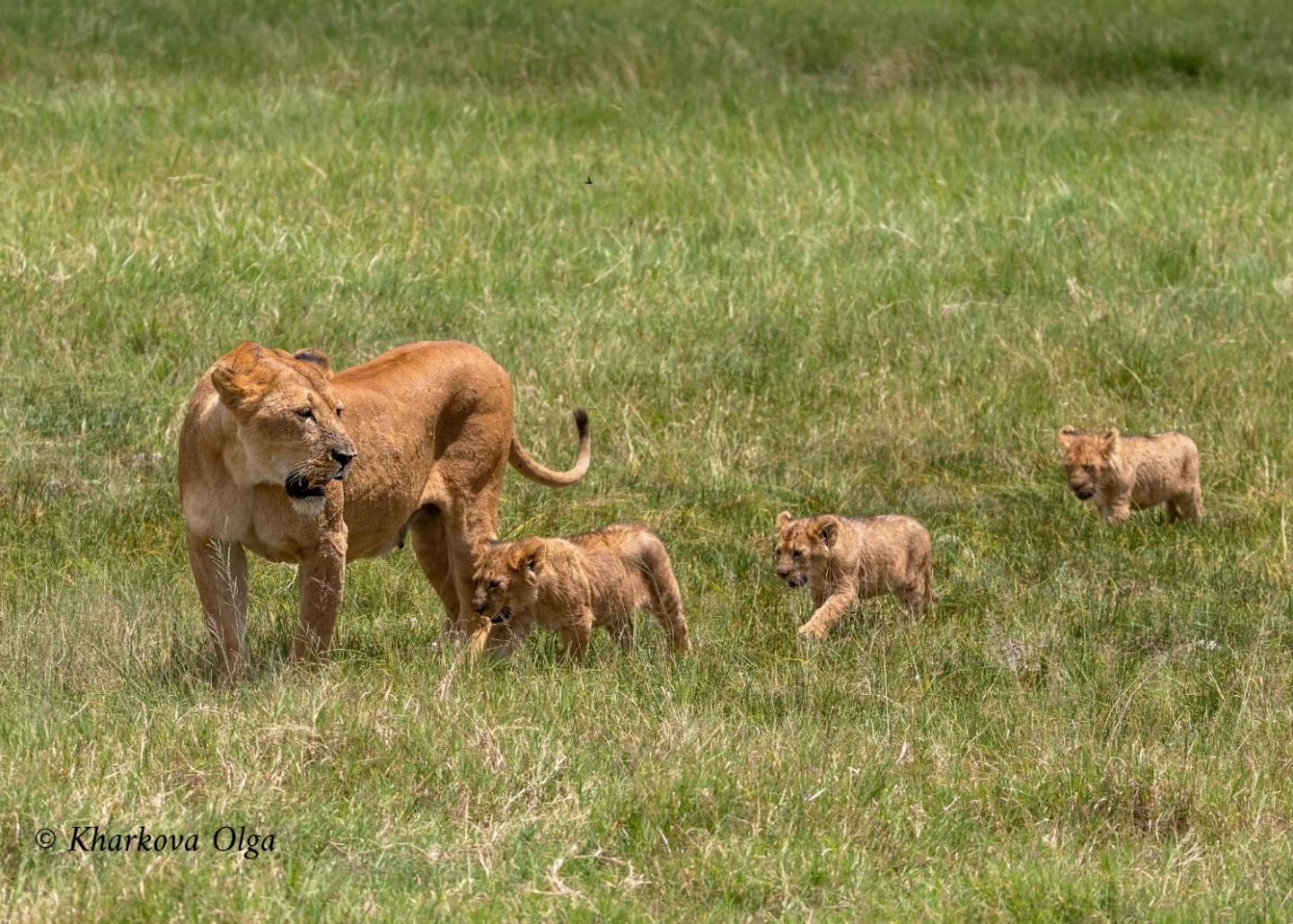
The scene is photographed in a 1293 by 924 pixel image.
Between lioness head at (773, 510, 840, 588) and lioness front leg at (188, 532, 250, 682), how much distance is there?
94.3 inches

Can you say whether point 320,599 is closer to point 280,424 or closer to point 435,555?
point 280,424

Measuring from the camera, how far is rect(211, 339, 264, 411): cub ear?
6344 millimetres

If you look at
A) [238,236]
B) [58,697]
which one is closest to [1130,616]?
[58,697]

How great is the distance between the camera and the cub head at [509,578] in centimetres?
737

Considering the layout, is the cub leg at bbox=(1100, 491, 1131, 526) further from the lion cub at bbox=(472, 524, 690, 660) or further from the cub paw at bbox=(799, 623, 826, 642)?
the lion cub at bbox=(472, 524, 690, 660)

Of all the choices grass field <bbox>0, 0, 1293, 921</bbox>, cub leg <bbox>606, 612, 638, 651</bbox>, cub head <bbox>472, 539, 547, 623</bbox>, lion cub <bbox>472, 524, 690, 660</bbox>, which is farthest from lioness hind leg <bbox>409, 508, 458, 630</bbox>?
cub leg <bbox>606, 612, 638, 651</bbox>

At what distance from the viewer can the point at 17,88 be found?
1567 cm

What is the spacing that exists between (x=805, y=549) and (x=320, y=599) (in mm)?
2198

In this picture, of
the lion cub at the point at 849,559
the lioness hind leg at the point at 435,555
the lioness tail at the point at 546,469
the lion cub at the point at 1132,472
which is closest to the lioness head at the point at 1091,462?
the lion cub at the point at 1132,472

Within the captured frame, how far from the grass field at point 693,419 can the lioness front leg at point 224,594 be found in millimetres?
202

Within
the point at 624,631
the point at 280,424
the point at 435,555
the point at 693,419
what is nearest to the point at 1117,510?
the point at 693,419

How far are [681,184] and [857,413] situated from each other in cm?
398

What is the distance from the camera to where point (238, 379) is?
250 inches

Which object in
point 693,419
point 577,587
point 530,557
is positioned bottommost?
point 693,419
